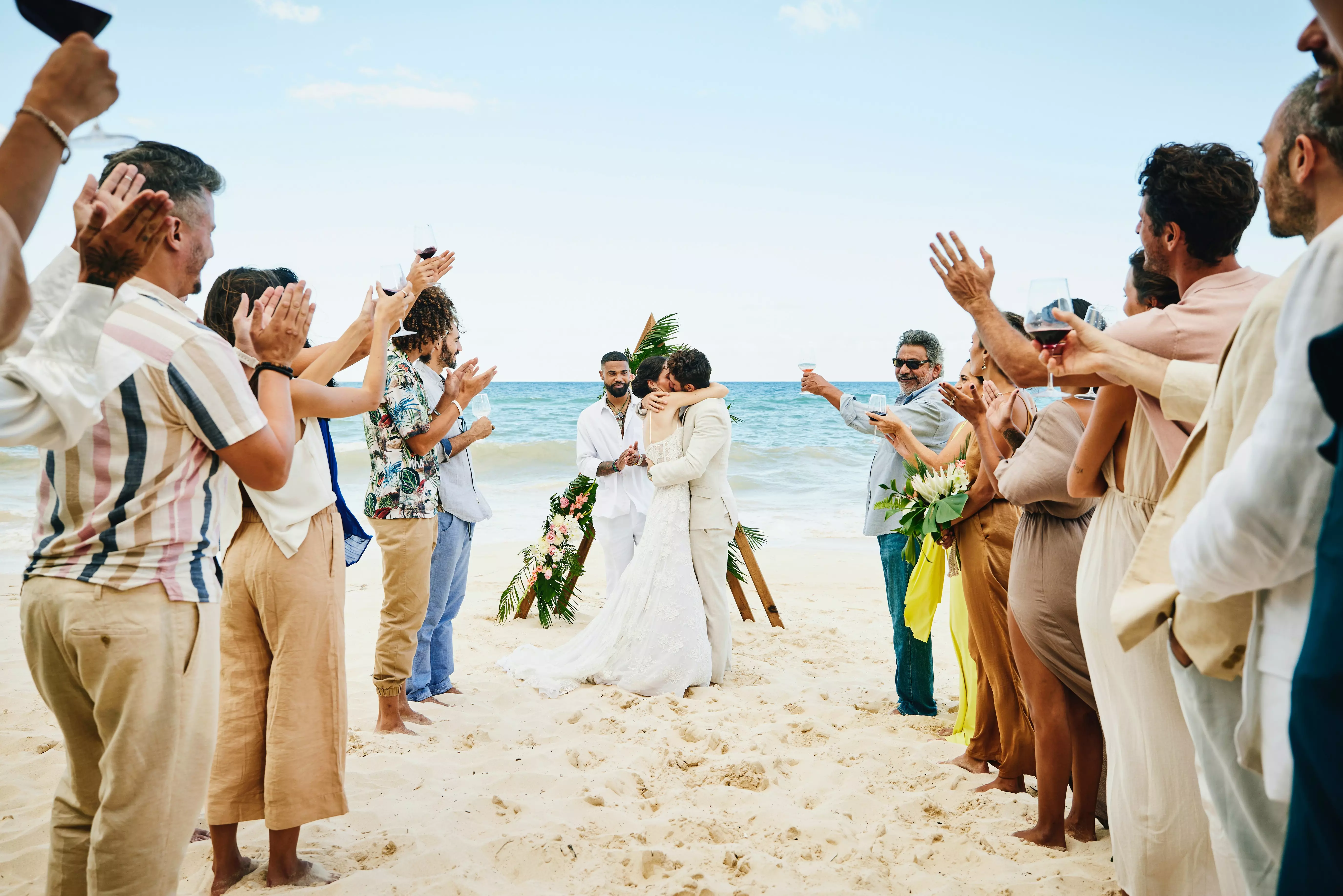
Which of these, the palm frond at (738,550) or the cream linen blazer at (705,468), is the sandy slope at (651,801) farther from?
the palm frond at (738,550)

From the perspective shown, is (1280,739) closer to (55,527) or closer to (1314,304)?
(1314,304)

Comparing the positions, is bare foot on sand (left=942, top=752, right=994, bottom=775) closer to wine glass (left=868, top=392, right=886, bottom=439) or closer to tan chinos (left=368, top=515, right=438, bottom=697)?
wine glass (left=868, top=392, right=886, bottom=439)

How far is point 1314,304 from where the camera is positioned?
1.27 meters

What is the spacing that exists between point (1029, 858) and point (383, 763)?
9.49 feet

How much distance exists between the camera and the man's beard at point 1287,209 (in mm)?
1634

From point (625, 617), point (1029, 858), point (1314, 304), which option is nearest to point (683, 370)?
point (625, 617)

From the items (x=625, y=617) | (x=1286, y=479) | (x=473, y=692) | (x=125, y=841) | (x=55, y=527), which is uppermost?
(x=1286, y=479)

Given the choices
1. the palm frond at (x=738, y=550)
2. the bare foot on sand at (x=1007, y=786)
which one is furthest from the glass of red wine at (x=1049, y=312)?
the palm frond at (x=738, y=550)

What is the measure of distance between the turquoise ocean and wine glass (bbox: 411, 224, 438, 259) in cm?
359

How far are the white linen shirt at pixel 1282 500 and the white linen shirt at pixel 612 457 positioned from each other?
230 inches

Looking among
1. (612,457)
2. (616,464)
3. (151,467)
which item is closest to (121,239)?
(151,467)

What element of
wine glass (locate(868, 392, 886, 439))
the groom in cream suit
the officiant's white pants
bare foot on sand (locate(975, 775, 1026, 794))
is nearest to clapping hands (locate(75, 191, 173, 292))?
bare foot on sand (locate(975, 775, 1026, 794))

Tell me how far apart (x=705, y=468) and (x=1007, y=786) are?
2.74 m

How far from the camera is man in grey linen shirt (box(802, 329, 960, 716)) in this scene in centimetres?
498
